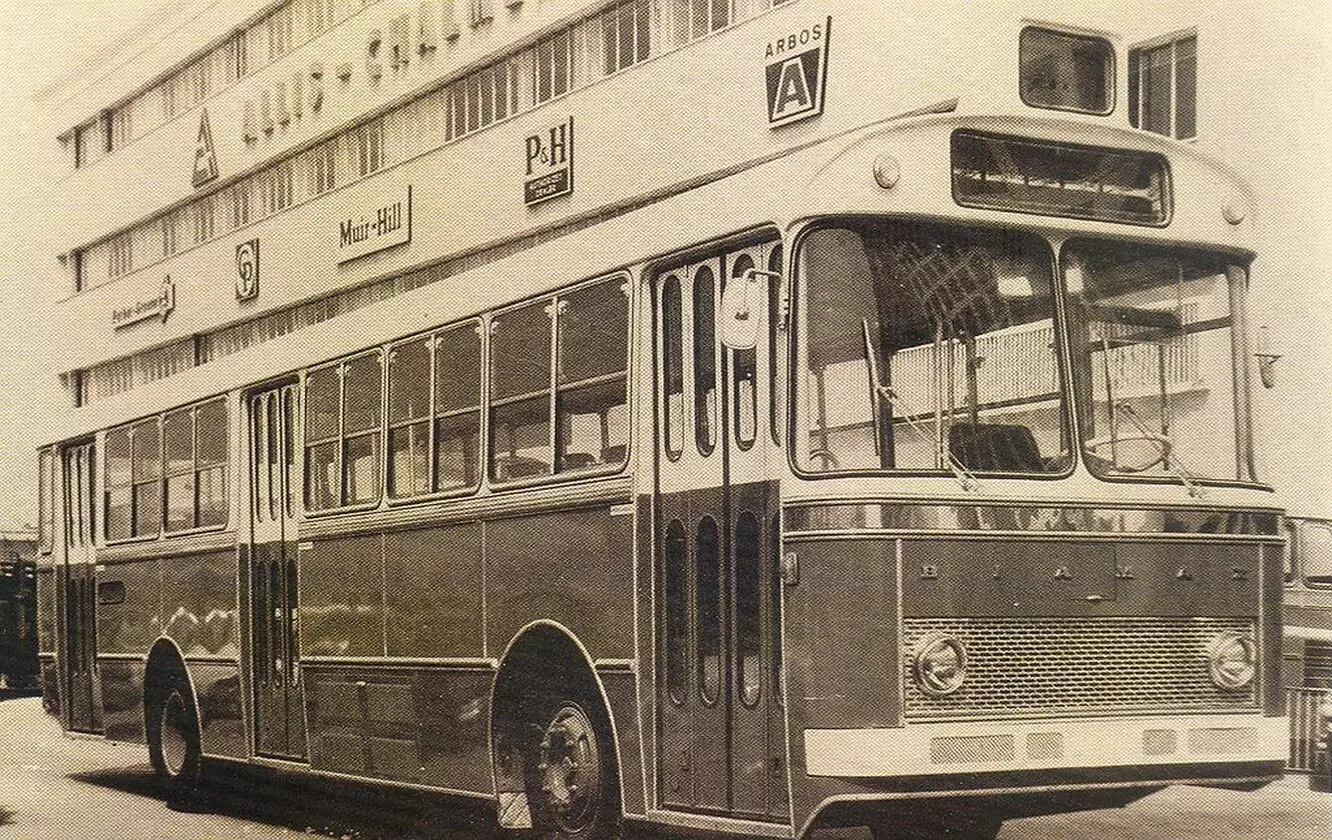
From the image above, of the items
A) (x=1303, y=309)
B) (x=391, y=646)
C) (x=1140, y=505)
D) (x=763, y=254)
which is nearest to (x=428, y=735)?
(x=391, y=646)

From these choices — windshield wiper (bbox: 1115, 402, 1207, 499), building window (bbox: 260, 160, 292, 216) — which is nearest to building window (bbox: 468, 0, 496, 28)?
building window (bbox: 260, 160, 292, 216)

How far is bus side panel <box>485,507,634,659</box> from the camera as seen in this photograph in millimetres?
7246

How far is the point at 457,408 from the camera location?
8.57m

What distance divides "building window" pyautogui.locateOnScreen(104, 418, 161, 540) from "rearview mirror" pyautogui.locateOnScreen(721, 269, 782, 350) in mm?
6244

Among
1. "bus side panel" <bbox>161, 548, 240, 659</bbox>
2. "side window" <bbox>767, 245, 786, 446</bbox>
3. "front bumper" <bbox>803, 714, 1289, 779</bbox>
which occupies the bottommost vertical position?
"front bumper" <bbox>803, 714, 1289, 779</bbox>

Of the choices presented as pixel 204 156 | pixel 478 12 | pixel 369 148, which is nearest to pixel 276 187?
pixel 204 156

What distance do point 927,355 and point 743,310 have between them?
67cm

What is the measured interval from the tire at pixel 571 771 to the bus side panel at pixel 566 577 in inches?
14.3

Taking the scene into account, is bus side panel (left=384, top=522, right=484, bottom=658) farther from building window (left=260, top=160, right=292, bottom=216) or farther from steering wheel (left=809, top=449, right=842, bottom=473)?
steering wheel (left=809, top=449, right=842, bottom=473)

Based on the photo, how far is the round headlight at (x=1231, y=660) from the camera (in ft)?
20.8

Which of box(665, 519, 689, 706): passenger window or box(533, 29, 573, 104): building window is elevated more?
box(533, 29, 573, 104): building window

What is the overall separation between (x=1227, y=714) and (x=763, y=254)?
2.33 m

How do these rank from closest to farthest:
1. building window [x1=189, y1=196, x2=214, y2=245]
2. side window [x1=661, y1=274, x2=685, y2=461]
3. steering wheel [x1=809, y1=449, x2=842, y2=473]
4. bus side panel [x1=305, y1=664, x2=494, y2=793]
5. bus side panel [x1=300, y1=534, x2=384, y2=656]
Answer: steering wheel [x1=809, y1=449, x2=842, y2=473] → side window [x1=661, y1=274, x2=685, y2=461] → bus side panel [x1=305, y1=664, x2=494, y2=793] → bus side panel [x1=300, y1=534, x2=384, y2=656] → building window [x1=189, y1=196, x2=214, y2=245]

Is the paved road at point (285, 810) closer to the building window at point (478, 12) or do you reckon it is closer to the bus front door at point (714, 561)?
the bus front door at point (714, 561)
